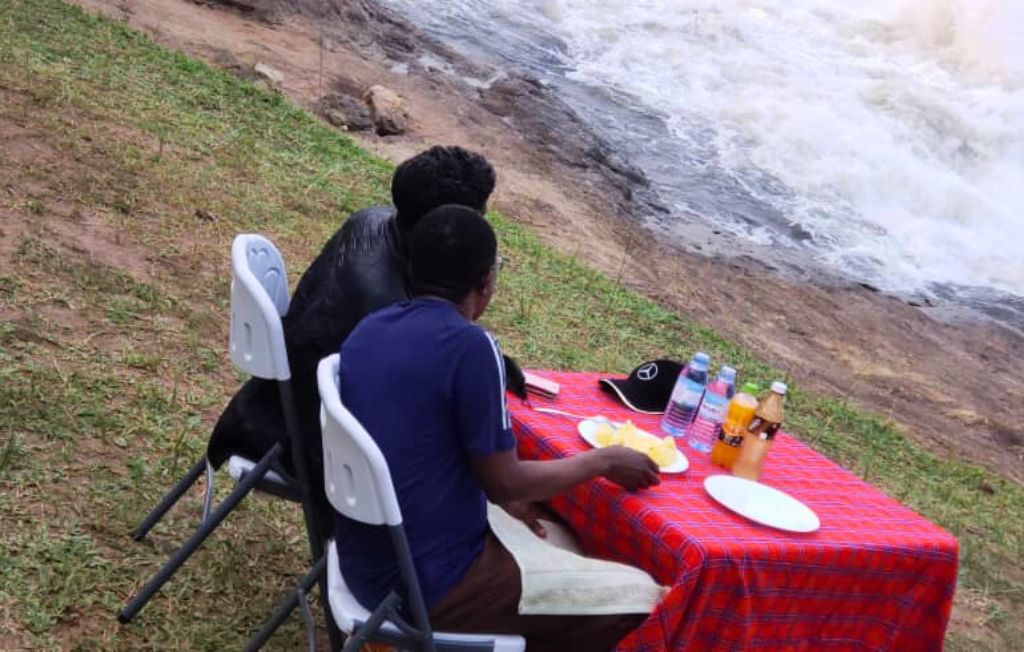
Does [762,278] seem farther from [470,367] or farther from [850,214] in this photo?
[470,367]

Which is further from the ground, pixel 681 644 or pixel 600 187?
pixel 681 644

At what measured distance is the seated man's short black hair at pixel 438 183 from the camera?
9.69 feet

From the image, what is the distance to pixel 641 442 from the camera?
9.27 feet

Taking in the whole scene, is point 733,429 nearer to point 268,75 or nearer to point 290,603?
point 290,603

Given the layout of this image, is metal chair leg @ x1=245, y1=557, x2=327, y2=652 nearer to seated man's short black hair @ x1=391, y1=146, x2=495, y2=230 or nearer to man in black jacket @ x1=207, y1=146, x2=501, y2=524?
man in black jacket @ x1=207, y1=146, x2=501, y2=524

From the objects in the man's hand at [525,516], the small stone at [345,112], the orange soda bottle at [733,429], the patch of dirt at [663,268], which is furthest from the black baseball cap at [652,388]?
the small stone at [345,112]

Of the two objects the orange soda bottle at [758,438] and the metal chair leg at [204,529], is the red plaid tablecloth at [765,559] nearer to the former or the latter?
the orange soda bottle at [758,438]

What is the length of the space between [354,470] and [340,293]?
852mm

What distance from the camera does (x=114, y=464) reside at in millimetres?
3639

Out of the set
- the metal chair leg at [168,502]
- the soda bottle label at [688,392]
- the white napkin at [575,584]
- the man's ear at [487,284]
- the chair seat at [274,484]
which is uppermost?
the man's ear at [487,284]

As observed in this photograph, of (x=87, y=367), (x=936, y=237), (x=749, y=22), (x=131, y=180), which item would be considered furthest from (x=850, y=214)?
(x=87, y=367)

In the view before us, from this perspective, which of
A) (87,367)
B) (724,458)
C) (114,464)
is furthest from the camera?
(87,367)

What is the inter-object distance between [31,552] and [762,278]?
8.75 m

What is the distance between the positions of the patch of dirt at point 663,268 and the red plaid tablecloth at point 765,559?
207 inches
